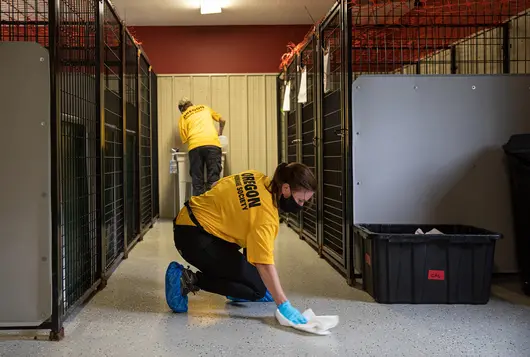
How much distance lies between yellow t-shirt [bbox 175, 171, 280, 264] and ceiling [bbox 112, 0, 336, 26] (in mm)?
4140

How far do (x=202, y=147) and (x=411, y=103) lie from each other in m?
3.15

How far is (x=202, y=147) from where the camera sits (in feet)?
20.1

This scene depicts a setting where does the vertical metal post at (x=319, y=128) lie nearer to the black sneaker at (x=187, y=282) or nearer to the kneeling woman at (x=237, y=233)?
the kneeling woman at (x=237, y=233)

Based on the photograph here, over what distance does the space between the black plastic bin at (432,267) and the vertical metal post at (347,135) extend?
46 centimetres

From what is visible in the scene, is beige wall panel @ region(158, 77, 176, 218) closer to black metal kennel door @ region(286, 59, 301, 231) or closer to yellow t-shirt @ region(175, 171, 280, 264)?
black metal kennel door @ region(286, 59, 301, 231)

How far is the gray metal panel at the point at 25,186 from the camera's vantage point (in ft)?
7.72

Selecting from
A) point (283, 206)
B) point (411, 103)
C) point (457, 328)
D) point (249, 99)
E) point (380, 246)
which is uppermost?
point (249, 99)

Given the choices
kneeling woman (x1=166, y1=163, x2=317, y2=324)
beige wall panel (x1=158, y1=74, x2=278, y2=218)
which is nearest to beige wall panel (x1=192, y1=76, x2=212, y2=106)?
beige wall panel (x1=158, y1=74, x2=278, y2=218)

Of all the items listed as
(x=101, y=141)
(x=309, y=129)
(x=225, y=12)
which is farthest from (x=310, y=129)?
(x=225, y=12)

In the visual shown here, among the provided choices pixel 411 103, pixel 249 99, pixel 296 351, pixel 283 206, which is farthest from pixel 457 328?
pixel 249 99

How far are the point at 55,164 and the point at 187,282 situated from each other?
95cm

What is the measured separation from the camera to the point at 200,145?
20.1ft

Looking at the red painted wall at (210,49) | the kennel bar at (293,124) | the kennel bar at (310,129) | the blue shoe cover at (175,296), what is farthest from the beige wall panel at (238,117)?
the blue shoe cover at (175,296)

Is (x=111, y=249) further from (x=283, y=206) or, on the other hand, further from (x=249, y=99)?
(x=249, y=99)
